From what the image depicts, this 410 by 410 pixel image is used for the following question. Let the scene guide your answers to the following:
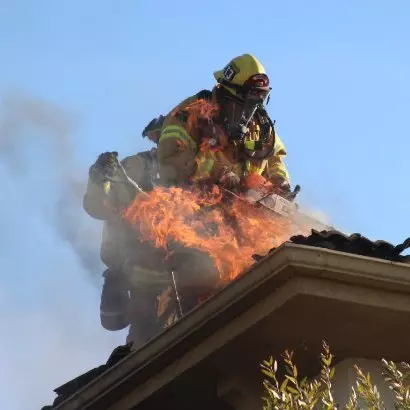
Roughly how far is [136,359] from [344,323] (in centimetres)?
172

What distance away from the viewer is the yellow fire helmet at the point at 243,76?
15602 millimetres

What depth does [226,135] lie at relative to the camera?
15266 millimetres

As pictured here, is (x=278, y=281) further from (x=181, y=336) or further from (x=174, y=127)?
(x=174, y=127)

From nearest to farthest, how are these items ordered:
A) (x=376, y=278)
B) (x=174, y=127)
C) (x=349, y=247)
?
1. (x=376, y=278)
2. (x=349, y=247)
3. (x=174, y=127)

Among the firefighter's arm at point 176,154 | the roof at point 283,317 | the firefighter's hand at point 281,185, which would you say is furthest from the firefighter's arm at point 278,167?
the roof at point 283,317

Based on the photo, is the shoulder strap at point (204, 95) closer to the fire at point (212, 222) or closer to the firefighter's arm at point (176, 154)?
the firefighter's arm at point (176, 154)

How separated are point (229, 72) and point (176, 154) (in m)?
1.52

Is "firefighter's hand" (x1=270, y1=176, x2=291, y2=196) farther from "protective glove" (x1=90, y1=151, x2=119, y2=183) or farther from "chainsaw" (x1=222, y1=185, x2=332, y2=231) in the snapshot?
"protective glove" (x1=90, y1=151, x2=119, y2=183)

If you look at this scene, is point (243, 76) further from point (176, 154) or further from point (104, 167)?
point (104, 167)

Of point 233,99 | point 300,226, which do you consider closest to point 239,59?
point 233,99

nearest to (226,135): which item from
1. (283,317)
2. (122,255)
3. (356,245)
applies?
(122,255)

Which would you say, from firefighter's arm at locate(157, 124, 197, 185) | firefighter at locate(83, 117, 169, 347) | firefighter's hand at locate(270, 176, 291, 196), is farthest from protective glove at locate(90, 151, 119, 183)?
firefighter's hand at locate(270, 176, 291, 196)

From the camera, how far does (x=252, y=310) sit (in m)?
7.85

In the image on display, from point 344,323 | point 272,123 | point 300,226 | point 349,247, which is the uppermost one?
point 272,123
